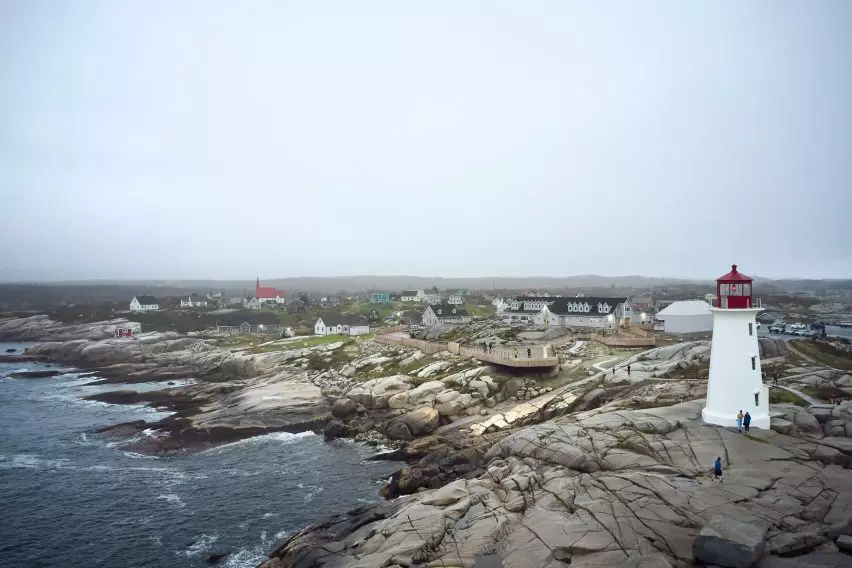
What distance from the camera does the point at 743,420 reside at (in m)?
24.3

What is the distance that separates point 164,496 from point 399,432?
19.0 m

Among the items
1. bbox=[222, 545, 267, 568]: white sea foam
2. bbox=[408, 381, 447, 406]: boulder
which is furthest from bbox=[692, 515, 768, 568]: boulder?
bbox=[408, 381, 447, 406]: boulder

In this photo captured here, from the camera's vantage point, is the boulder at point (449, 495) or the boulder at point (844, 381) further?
the boulder at point (844, 381)

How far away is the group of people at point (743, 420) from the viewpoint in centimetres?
2411

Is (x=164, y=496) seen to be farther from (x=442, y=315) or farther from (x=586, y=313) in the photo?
(x=442, y=315)

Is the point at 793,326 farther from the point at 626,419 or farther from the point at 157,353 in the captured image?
the point at 157,353

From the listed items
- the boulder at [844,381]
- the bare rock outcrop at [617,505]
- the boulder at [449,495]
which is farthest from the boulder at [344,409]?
the boulder at [844,381]

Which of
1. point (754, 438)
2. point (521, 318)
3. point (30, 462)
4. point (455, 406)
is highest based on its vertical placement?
point (754, 438)

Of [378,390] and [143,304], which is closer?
[378,390]

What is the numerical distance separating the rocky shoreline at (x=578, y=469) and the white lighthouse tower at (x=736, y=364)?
1139 mm

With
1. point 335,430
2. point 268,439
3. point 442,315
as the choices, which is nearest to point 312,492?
point 335,430

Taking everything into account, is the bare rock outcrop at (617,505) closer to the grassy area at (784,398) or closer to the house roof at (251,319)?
the grassy area at (784,398)

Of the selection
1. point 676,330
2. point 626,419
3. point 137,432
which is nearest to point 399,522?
point 626,419

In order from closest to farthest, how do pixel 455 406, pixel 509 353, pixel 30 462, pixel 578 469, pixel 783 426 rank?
pixel 578 469, pixel 783 426, pixel 30 462, pixel 455 406, pixel 509 353
